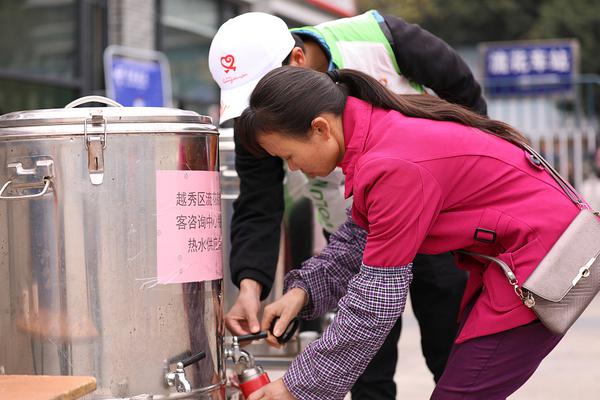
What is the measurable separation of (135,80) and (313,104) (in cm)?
627

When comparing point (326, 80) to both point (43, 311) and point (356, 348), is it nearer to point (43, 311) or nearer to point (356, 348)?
point (356, 348)

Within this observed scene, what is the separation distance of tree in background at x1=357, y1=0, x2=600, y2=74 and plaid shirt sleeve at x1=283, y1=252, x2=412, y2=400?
31990mm

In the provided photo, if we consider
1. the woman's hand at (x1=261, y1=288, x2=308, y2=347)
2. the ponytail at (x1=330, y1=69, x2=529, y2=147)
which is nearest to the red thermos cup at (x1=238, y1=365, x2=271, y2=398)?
the woman's hand at (x1=261, y1=288, x2=308, y2=347)

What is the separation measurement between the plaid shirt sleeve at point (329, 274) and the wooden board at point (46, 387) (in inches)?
29.8

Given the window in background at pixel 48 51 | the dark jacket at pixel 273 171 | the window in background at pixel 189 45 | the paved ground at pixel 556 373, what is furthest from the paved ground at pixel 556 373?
the window in background at pixel 189 45

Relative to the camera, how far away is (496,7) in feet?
123

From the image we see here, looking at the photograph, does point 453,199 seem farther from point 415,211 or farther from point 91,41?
point 91,41

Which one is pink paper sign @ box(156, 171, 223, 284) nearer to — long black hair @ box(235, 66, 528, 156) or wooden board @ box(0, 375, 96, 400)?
long black hair @ box(235, 66, 528, 156)

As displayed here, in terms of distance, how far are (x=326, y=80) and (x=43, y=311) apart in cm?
83

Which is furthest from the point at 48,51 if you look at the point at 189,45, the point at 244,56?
the point at 244,56

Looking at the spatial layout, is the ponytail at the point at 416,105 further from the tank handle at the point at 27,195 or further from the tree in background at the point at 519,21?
the tree in background at the point at 519,21

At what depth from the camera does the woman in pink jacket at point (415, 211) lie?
2.15 metres

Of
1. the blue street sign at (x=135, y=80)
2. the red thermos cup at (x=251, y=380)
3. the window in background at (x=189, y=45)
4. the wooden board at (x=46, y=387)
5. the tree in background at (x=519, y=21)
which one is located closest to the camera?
the wooden board at (x=46, y=387)

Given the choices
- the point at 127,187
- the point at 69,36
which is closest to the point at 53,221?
the point at 127,187
